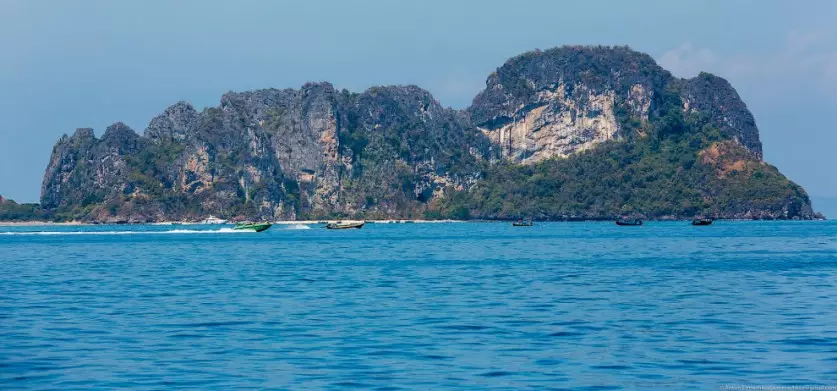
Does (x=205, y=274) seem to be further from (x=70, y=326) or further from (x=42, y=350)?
(x=42, y=350)

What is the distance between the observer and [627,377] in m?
29.7

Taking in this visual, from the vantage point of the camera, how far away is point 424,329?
40.6 metres

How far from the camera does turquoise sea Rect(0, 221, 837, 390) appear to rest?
30.3m

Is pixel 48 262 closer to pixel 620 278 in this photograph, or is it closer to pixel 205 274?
pixel 205 274

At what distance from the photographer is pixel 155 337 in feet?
129

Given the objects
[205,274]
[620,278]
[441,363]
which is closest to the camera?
[441,363]

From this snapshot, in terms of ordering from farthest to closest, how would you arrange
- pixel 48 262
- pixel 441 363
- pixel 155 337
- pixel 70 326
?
pixel 48 262 → pixel 70 326 → pixel 155 337 → pixel 441 363

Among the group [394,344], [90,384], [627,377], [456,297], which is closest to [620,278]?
[456,297]

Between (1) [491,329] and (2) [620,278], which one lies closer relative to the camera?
(1) [491,329]

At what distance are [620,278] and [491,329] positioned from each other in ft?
94.7

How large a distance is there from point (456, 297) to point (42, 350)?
2291 cm

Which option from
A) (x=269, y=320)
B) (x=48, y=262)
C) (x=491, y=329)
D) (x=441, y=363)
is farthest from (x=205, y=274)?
(x=441, y=363)

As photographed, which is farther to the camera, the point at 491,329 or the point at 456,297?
the point at 456,297

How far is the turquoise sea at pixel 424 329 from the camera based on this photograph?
30312mm
